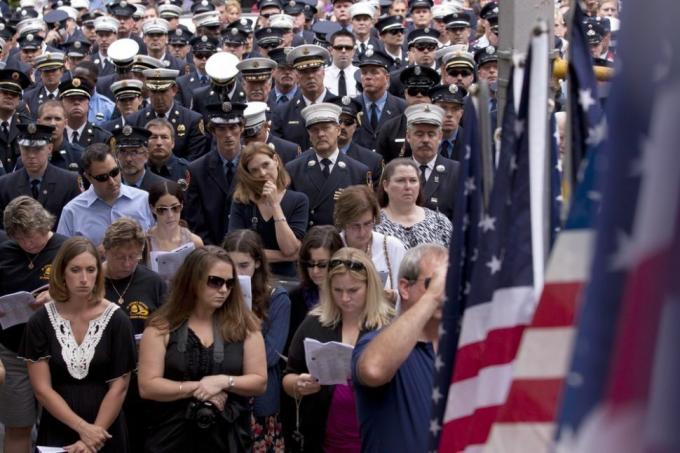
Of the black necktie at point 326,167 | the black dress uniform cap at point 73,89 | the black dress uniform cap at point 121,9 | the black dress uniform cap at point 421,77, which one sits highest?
the black dress uniform cap at point 421,77

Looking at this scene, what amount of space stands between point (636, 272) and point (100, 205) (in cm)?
767

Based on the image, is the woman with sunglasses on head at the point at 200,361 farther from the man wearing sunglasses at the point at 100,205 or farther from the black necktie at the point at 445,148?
the black necktie at the point at 445,148

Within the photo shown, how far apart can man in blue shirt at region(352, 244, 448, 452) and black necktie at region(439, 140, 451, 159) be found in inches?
240

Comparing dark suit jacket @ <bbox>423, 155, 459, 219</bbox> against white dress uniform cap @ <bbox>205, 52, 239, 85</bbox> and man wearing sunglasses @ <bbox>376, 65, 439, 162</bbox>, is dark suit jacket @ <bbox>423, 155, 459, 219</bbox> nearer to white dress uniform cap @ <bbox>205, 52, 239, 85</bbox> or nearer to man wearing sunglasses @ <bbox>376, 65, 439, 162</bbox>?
man wearing sunglasses @ <bbox>376, 65, 439, 162</bbox>

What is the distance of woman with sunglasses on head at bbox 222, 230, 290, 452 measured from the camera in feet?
26.3

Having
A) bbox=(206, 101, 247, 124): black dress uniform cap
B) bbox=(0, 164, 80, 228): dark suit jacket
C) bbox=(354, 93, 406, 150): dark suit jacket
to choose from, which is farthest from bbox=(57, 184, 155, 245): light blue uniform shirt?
bbox=(354, 93, 406, 150): dark suit jacket

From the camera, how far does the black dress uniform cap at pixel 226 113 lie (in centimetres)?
1089

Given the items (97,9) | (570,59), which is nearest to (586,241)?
(570,59)

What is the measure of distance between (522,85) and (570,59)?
10.7 inches

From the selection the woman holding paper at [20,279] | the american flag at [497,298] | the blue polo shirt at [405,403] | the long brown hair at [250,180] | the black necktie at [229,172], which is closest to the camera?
the american flag at [497,298]

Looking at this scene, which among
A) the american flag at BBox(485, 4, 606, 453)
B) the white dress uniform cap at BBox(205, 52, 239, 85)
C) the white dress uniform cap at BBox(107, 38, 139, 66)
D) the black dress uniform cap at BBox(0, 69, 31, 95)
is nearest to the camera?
the american flag at BBox(485, 4, 606, 453)

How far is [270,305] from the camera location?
324 inches

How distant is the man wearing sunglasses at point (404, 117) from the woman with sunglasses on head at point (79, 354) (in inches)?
173

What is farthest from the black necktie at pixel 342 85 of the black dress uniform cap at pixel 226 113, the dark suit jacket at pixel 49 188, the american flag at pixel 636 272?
the american flag at pixel 636 272
